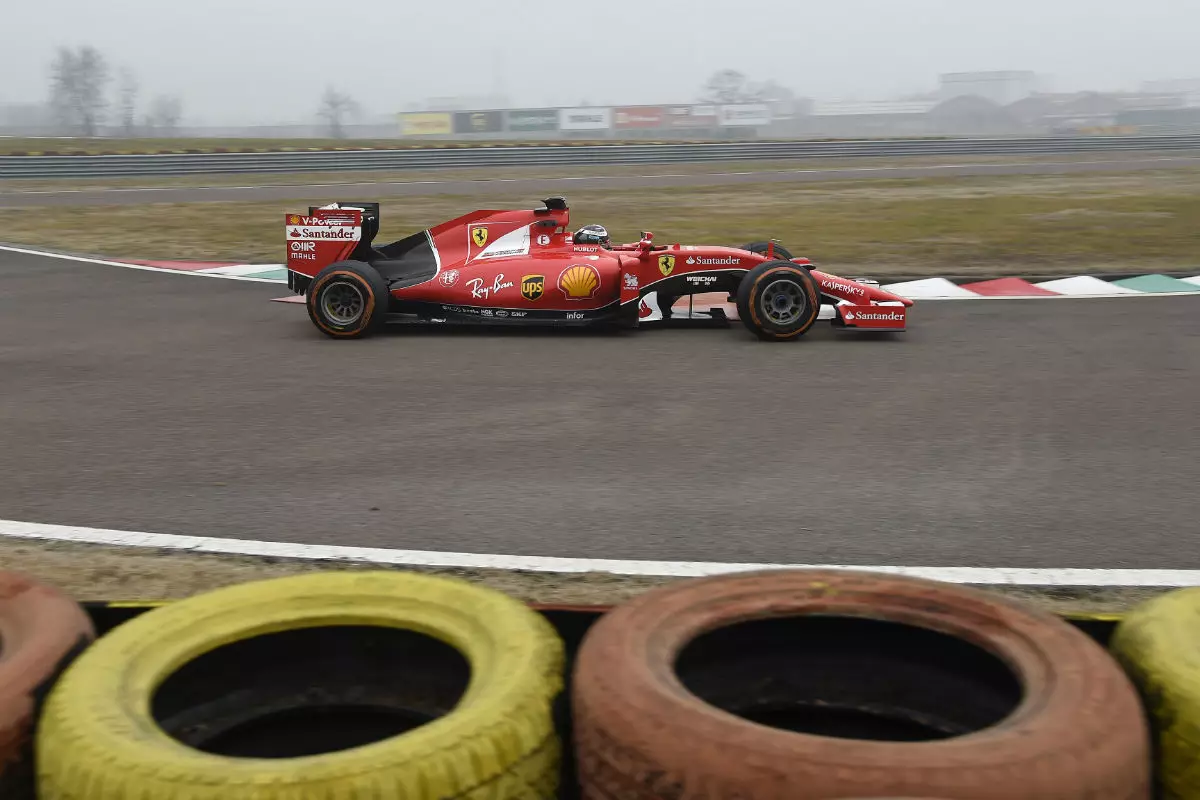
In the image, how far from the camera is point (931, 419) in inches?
257

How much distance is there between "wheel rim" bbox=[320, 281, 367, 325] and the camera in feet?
30.2

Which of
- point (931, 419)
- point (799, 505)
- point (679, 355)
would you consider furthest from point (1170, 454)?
point (679, 355)

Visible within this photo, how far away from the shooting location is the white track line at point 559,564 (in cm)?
413

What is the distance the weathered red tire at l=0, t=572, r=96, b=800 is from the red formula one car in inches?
241

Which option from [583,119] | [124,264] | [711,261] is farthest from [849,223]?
[583,119]

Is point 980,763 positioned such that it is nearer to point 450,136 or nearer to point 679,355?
point 679,355

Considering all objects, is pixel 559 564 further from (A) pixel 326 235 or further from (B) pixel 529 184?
(B) pixel 529 184

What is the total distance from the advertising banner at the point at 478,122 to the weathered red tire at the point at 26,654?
8766 cm

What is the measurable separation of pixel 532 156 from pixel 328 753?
1341 inches

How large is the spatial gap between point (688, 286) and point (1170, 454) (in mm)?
4073

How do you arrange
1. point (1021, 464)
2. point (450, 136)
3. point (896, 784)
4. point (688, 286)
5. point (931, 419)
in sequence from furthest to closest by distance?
1. point (450, 136)
2. point (688, 286)
3. point (931, 419)
4. point (1021, 464)
5. point (896, 784)

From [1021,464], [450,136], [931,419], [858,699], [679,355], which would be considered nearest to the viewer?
[858,699]

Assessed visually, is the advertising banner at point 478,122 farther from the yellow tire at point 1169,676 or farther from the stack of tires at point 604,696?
the yellow tire at point 1169,676

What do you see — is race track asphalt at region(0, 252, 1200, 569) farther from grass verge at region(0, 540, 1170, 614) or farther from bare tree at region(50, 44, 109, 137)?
bare tree at region(50, 44, 109, 137)
